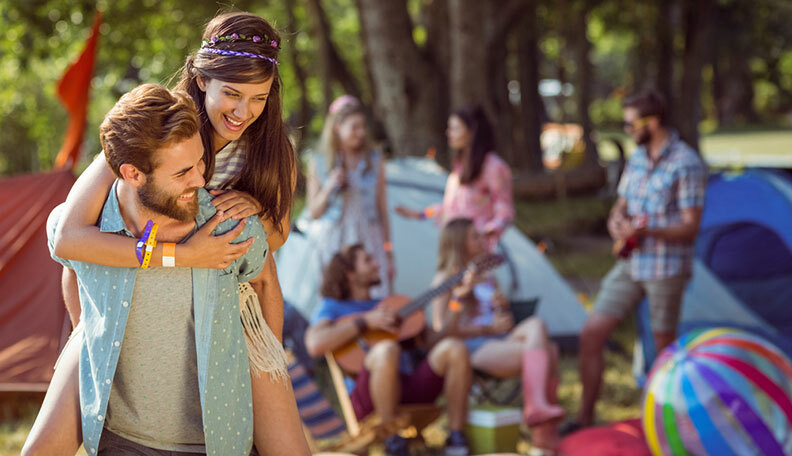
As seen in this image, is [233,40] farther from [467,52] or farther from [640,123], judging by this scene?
[467,52]

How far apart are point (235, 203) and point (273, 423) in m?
0.51

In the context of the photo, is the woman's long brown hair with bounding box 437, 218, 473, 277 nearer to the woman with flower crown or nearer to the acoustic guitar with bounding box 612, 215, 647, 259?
the acoustic guitar with bounding box 612, 215, 647, 259

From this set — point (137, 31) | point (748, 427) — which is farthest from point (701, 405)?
point (137, 31)

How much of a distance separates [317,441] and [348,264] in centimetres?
88

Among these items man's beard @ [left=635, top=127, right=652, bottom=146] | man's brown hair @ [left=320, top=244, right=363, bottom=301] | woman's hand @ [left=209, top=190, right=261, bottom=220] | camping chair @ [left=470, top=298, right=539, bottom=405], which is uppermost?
woman's hand @ [left=209, top=190, right=261, bottom=220]

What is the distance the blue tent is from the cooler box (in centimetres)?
157

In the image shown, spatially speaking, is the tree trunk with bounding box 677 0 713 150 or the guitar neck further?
the tree trunk with bounding box 677 0 713 150

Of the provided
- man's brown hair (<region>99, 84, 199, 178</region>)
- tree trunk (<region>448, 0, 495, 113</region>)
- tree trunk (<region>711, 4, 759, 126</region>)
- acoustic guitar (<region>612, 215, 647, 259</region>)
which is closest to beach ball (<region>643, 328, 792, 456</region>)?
acoustic guitar (<region>612, 215, 647, 259</region>)

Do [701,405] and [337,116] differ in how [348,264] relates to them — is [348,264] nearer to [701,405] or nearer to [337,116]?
[337,116]

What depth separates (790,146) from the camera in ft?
91.9

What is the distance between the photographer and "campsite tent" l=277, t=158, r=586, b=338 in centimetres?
615

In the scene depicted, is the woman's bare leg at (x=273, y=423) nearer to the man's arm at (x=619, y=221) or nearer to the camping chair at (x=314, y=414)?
the camping chair at (x=314, y=414)

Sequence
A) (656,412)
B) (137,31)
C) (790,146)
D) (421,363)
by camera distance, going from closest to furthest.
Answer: (656,412) < (421,363) < (137,31) < (790,146)

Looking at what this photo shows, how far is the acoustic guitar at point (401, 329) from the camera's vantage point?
14.5ft
